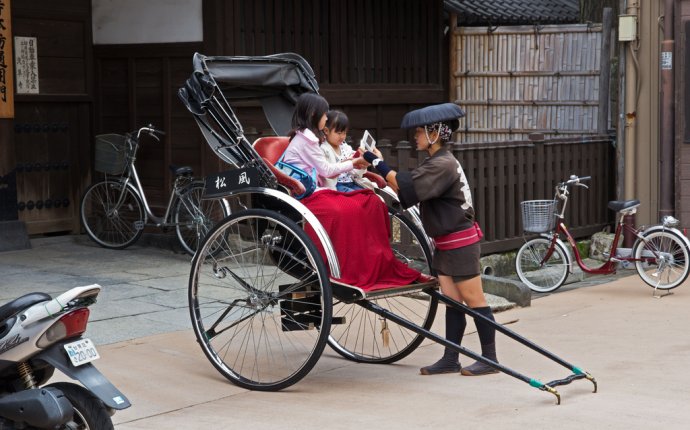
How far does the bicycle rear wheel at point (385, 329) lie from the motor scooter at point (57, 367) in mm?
2243

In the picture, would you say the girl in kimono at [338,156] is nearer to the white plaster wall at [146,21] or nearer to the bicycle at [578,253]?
the bicycle at [578,253]

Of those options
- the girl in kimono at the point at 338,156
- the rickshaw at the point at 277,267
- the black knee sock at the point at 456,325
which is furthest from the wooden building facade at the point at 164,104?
the black knee sock at the point at 456,325

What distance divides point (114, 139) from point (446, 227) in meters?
5.42

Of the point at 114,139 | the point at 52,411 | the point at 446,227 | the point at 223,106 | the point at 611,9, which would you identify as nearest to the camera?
the point at 52,411

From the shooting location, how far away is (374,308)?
21.8ft

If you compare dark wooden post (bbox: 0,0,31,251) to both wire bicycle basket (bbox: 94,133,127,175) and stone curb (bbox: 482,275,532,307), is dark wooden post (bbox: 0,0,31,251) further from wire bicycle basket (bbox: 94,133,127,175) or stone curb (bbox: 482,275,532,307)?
stone curb (bbox: 482,275,532,307)

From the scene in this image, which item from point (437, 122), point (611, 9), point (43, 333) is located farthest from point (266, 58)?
point (611, 9)

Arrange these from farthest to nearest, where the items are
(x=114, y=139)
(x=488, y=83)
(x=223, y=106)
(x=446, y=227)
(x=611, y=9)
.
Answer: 1. (x=488, y=83)
2. (x=611, y=9)
3. (x=114, y=139)
4. (x=223, y=106)
5. (x=446, y=227)

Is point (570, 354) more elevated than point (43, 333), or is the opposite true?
point (43, 333)

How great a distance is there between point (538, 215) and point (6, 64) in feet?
18.0

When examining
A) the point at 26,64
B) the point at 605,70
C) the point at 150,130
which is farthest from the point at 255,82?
the point at 605,70

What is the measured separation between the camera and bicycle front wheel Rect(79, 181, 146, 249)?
38.1 feet

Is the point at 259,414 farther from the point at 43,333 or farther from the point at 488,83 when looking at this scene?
the point at 488,83

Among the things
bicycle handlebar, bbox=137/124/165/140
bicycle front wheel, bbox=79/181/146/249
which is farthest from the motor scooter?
bicycle front wheel, bbox=79/181/146/249
